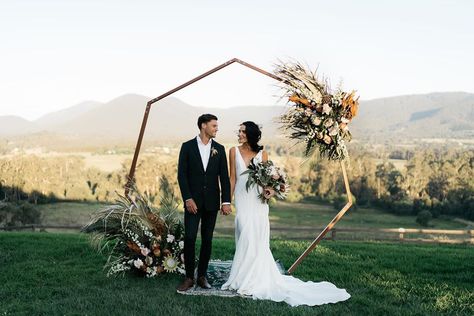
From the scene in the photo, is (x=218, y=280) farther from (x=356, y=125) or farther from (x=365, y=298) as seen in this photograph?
(x=356, y=125)

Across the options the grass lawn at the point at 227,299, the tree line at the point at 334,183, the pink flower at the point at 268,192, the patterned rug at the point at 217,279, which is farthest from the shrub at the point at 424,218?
the pink flower at the point at 268,192

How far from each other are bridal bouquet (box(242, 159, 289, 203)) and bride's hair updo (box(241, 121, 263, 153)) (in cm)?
24

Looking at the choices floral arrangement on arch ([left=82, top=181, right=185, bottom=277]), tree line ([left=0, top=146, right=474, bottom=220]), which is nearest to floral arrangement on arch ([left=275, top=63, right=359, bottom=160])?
floral arrangement on arch ([left=82, top=181, right=185, bottom=277])

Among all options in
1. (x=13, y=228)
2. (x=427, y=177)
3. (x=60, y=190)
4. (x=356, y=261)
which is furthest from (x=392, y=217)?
(x=356, y=261)

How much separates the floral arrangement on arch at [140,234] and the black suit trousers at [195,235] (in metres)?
0.81

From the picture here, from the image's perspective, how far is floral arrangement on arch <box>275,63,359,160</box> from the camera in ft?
25.6

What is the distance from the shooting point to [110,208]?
27.1 ft

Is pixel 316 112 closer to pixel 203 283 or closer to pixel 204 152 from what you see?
pixel 204 152

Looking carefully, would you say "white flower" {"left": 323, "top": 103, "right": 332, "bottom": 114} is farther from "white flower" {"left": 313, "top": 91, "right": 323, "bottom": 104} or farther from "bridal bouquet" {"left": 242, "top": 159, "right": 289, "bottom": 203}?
"bridal bouquet" {"left": 242, "top": 159, "right": 289, "bottom": 203}

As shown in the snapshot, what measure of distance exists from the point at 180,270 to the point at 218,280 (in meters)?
0.74

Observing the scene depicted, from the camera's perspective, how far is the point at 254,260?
23.6ft

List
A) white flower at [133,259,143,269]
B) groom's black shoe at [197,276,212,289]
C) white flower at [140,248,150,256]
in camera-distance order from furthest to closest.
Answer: white flower at [140,248,150,256]
white flower at [133,259,143,269]
groom's black shoe at [197,276,212,289]

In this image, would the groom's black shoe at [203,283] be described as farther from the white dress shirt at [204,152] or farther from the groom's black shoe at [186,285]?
the white dress shirt at [204,152]

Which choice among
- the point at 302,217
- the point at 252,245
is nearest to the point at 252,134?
the point at 252,245
